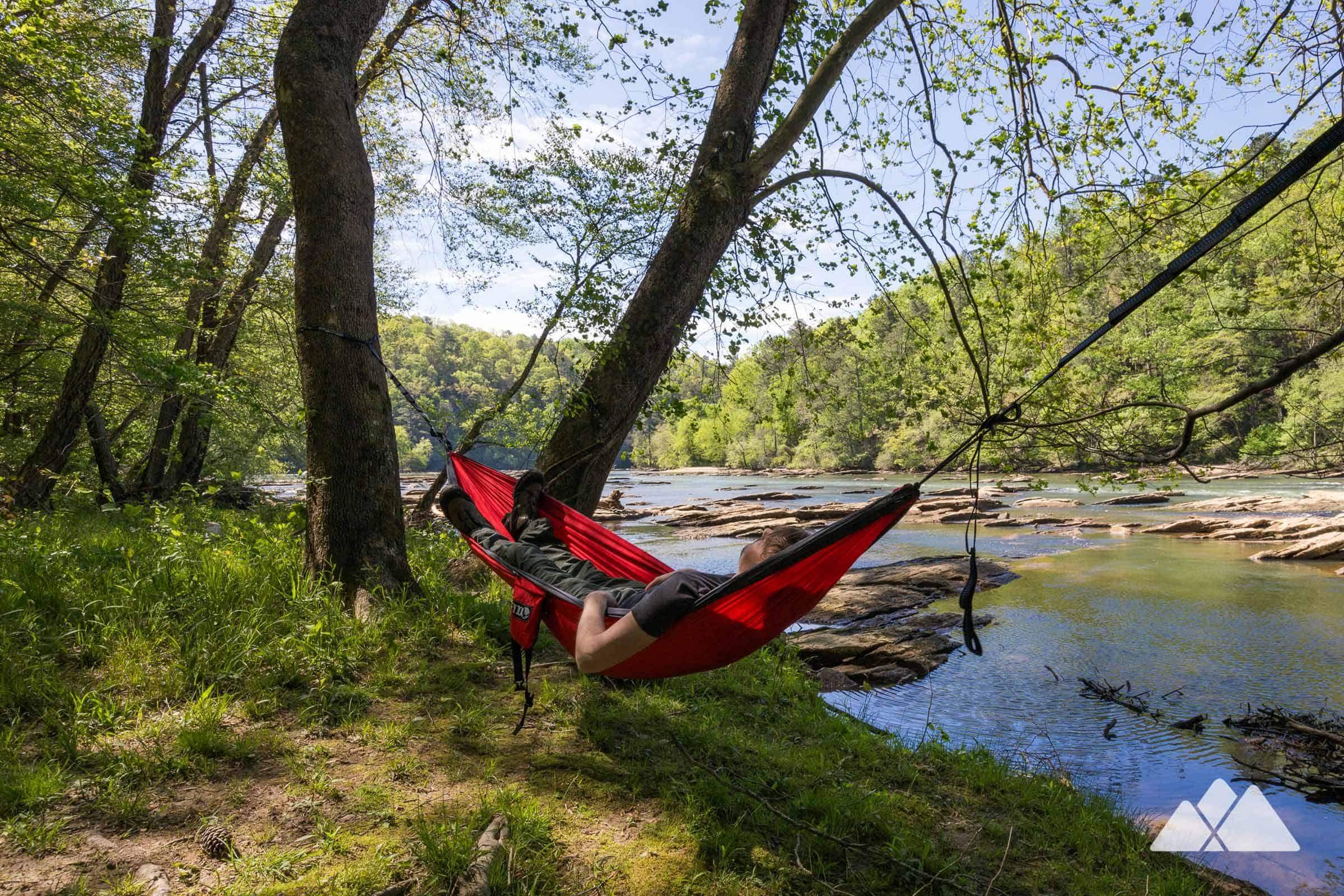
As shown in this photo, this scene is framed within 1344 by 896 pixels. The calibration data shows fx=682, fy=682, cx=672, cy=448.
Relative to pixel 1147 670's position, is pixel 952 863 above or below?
above

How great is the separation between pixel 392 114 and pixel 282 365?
137 inches

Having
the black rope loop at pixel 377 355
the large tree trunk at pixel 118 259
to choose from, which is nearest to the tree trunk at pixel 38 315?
the large tree trunk at pixel 118 259

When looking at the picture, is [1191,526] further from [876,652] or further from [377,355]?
[377,355]

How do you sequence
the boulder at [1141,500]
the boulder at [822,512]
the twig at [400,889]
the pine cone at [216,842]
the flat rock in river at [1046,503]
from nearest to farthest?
the twig at [400,889]
the pine cone at [216,842]
the boulder at [822,512]
the boulder at [1141,500]
the flat rock in river at [1046,503]

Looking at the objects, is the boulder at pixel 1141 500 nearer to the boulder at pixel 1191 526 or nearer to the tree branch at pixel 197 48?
the boulder at pixel 1191 526

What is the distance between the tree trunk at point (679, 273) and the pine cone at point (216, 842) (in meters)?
1.81

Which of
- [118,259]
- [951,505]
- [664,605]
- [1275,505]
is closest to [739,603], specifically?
[664,605]

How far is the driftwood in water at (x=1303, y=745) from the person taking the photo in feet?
10.3

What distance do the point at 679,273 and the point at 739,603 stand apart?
5.62ft

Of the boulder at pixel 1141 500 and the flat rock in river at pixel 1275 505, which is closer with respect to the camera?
the flat rock in river at pixel 1275 505

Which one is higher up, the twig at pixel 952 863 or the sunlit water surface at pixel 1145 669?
the twig at pixel 952 863

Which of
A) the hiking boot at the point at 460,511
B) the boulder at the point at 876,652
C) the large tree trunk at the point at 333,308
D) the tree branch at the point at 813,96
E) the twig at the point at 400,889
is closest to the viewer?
the twig at the point at 400,889

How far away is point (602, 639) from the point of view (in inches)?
68.4

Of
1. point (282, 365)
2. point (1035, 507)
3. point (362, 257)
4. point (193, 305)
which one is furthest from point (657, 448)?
point (362, 257)
